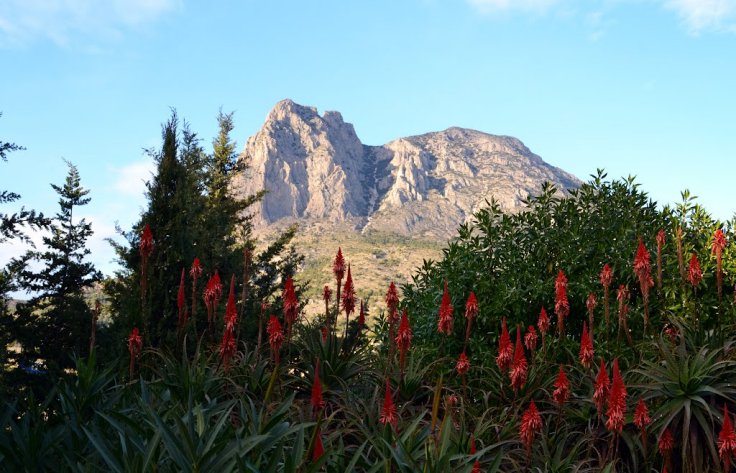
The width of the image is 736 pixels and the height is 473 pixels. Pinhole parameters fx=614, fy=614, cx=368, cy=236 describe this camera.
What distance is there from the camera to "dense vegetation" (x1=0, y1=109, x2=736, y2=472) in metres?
4.55

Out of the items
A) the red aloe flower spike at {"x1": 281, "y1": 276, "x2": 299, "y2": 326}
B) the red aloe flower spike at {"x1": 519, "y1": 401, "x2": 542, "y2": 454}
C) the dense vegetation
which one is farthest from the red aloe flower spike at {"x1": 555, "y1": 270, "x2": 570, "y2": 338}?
the red aloe flower spike at {"x1": 281, "y1": 276, "x2": 299, "y2": 326}

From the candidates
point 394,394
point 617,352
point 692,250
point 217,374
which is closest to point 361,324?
point 394,394

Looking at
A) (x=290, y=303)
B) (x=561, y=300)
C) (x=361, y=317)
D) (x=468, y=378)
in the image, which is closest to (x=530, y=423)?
(x=561, y=300)

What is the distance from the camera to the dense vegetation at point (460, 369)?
455 cm

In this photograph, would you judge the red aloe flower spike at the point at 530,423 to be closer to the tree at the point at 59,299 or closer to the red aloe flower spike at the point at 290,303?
the red aloe flower spike at the point at 290,303

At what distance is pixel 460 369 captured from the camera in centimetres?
627

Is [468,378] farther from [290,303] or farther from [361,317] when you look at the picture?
[290,303]

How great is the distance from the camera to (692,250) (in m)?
11.3

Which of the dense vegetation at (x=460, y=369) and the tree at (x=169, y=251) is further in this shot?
the tree at (x=169, y=251)

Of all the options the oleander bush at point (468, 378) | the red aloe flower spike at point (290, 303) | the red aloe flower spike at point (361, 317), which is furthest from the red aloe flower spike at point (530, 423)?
the red aloe flower spike at point (361, 317)

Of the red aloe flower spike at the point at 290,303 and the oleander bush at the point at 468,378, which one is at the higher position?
the red aloe flower spike at the point at 290,303

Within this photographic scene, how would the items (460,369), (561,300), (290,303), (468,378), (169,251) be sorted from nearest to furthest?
(460,369), (290,303), (561,300), (468,378), (169,251)

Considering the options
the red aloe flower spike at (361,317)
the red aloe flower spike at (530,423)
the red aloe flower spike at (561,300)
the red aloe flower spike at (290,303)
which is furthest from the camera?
the red aloe flower spike at (361,317)

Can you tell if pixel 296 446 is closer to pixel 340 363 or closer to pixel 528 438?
pixel 528 438
